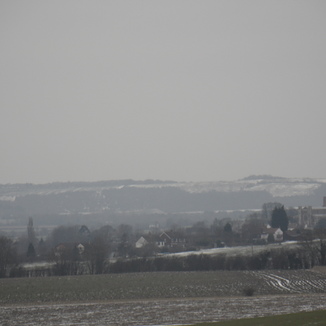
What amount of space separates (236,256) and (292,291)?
24.9 metres

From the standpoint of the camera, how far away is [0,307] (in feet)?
157

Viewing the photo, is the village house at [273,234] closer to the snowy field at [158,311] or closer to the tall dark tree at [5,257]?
the tall dark tree at [5,257]

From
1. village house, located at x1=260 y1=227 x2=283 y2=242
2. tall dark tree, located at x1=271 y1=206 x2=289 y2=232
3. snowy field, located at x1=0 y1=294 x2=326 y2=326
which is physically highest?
tall dark tree, located at x1=271 y1=206 x2=289 y2=232

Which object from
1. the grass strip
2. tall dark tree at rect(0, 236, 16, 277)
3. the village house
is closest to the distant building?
the village house

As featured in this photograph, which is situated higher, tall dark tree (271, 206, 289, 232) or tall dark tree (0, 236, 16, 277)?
tall dark tree (271, 206, 289, 232)

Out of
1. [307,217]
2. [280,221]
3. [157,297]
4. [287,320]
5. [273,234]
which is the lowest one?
[157,297]

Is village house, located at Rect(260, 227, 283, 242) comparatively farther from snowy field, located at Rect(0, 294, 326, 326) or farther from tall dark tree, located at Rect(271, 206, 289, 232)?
snowy field, located at Rect(0, 294, 326, 326)

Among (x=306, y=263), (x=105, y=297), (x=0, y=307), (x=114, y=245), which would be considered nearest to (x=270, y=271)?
(x=306, y=263)

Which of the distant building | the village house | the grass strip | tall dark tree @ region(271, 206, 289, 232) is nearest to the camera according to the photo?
the grass strip

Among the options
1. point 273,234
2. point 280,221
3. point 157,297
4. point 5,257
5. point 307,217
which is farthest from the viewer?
point 307,217

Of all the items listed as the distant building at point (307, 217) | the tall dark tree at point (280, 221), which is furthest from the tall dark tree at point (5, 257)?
the distant building at point (307, 217)

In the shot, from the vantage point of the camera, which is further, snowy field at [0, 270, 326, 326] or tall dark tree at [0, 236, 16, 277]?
tall dark tree at [0, 236, 16, 277]

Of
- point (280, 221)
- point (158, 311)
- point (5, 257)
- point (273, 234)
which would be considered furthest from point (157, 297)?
point (280, 221)

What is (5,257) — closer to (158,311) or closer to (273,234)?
(158,311)
